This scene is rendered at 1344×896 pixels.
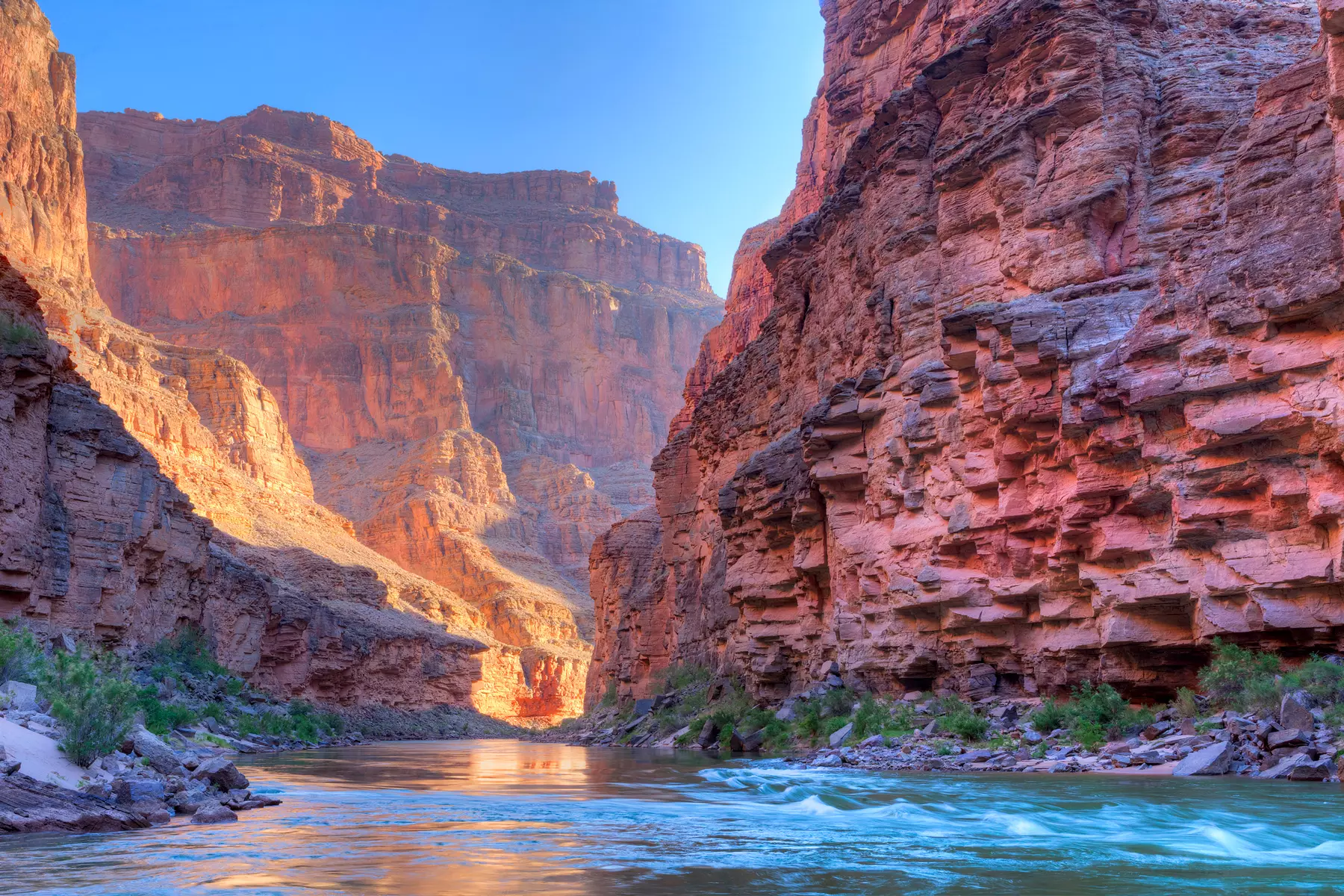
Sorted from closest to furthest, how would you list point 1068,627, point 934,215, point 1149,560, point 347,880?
point 347,880 → point 1149,560 → point 1068,627 → point 934,215

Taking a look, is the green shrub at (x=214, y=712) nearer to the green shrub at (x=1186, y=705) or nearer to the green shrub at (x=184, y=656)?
the green shrub at (x=184, y=656)

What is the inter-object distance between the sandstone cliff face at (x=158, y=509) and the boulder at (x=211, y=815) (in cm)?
1877

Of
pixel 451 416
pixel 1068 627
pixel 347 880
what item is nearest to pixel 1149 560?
pixel 1068 627

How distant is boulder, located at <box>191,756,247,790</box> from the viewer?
543 inches

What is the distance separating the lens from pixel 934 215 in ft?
85.7

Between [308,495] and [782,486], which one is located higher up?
[308,495]

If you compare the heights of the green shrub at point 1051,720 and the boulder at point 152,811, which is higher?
the green shrub at point 1051,720

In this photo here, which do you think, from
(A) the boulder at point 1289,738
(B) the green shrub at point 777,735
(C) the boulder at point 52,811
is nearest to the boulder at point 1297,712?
(A) the boulder at point 1289,738

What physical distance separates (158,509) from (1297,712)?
112ft

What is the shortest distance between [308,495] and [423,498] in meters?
14.9

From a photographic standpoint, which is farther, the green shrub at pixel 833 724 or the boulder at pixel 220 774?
the green shrub at pixel 833 724

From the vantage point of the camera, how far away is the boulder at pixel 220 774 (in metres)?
13.8

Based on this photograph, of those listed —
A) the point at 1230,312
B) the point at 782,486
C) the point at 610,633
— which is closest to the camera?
the point at 1230,312

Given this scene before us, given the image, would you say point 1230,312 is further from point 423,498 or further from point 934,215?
point 423,498
